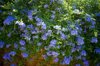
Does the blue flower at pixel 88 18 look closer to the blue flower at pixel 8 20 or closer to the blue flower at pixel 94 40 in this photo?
the blue flower at pixel 94 40

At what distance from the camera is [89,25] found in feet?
14.0

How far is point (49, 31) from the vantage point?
3.83 m

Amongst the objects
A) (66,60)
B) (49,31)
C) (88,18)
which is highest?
(88,18)

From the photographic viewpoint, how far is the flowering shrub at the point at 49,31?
3838mm

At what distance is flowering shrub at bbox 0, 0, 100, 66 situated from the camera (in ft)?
12.6

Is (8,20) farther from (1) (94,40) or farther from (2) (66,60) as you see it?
(1) (94,40)

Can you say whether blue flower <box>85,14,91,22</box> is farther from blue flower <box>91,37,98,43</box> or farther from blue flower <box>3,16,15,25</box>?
blue flower <box>3,16,15,25</box>

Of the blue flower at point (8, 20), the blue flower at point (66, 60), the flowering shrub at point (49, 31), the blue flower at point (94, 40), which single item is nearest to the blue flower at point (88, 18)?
the flowering shrub at point (49, 31)

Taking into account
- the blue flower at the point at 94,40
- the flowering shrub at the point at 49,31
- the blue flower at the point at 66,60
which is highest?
the flowering shrub at the point at 49,31

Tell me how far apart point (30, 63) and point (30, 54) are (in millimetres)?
187

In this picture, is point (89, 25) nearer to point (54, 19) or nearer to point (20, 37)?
point (54, 19)

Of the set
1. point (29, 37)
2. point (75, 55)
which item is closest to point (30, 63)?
point (29, 37)

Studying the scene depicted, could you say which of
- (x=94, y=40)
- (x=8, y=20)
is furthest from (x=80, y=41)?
(x=8, y=20)

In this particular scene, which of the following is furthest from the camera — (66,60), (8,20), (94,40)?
(94,40)
